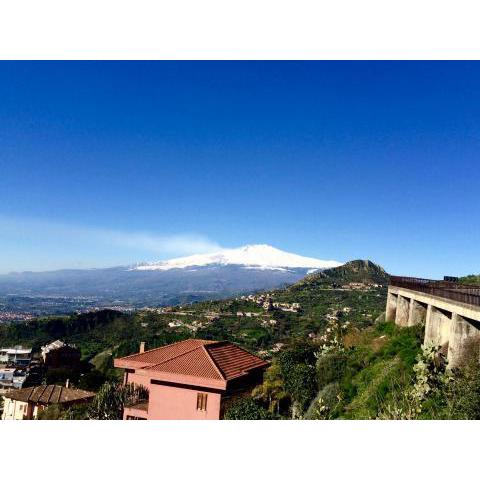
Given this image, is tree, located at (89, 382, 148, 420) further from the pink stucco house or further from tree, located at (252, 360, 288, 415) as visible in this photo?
tree, located at (252, 360, 288, 415)

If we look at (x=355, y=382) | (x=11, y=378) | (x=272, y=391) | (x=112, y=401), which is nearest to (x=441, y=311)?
(x=355, y=382)

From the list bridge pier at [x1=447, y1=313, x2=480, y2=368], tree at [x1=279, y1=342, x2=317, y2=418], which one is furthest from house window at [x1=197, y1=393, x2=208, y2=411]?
bridge pier at [x1=447, y1=313, x2=480, y2=368]

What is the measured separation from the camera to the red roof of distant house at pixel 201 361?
12430 mm

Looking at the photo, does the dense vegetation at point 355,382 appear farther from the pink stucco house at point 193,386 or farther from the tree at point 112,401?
the pink stucco house at point 193,386

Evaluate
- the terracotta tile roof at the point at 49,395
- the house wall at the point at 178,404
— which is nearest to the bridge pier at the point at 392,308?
the house wall at the point at 178,404

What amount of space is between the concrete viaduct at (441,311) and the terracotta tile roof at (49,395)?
16922mm

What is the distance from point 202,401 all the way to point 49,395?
18.4 metres

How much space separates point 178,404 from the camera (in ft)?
40.3

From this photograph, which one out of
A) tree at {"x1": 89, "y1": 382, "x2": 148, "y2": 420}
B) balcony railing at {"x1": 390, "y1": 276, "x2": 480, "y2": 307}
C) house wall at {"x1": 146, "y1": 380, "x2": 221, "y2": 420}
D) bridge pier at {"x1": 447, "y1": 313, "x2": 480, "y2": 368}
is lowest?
tree at {"x1": 89, "y1": 382, "x2": 148, "y2": 420}

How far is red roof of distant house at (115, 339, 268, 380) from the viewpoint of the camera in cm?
1243

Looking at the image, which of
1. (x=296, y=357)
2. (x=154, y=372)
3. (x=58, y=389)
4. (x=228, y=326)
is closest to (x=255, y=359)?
(x=296, y=357)

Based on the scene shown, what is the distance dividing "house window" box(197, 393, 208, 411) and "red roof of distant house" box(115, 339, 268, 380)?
0.46m
